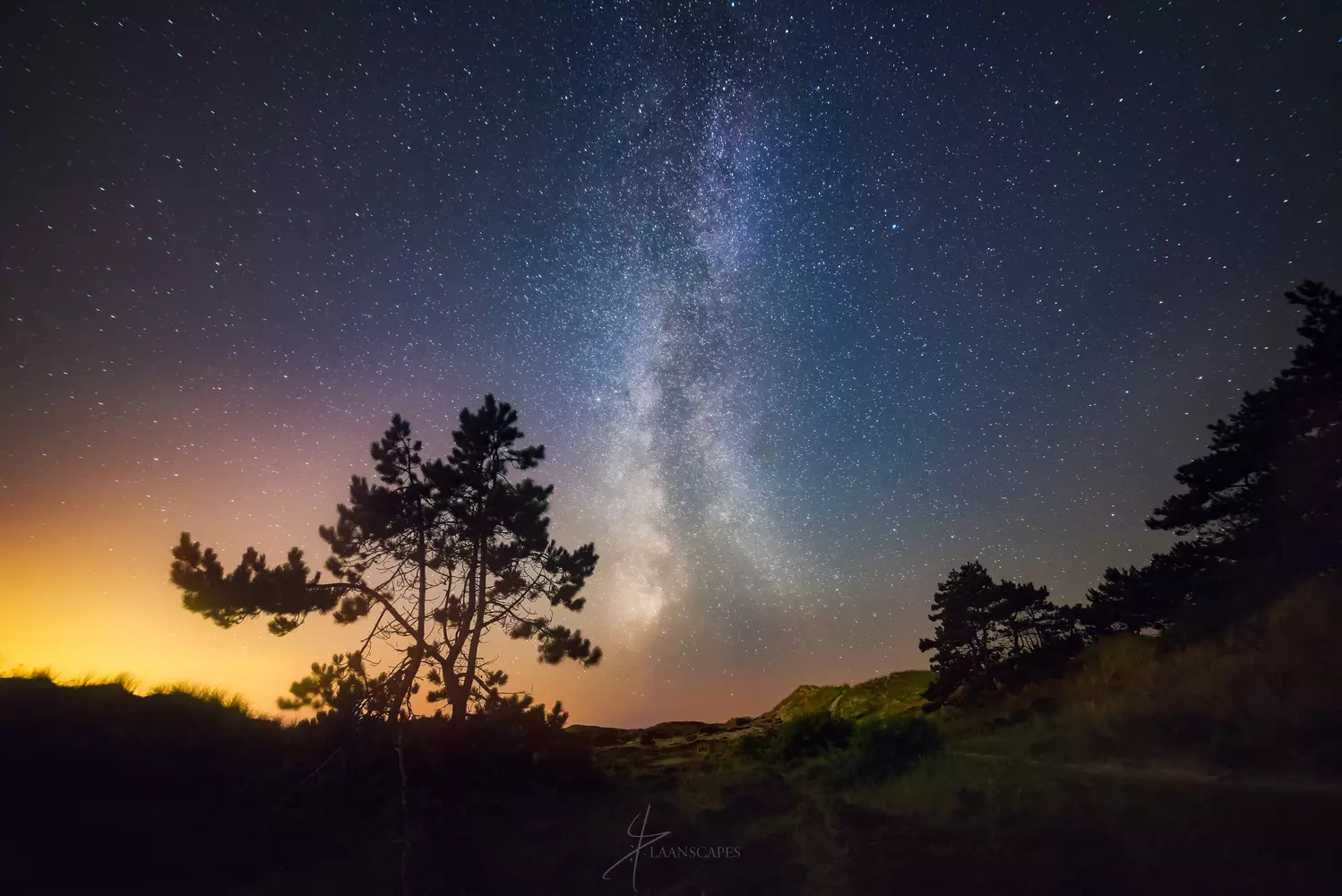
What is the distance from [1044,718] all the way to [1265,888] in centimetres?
1254

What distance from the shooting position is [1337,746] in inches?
394

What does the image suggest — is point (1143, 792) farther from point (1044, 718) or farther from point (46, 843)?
point (46, 843)

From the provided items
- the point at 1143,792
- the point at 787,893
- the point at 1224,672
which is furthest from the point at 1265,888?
the point at 1224,672

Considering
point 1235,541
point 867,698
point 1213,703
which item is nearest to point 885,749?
point 1213,703

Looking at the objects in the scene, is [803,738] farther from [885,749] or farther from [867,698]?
[867,698]

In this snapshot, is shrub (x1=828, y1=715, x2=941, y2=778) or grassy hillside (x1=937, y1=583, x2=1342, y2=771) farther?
shrub (x1=828, y1=715, x2=941, y2=778)

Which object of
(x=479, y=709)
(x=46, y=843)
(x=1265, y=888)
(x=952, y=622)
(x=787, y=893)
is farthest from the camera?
(x=952, y=622)
